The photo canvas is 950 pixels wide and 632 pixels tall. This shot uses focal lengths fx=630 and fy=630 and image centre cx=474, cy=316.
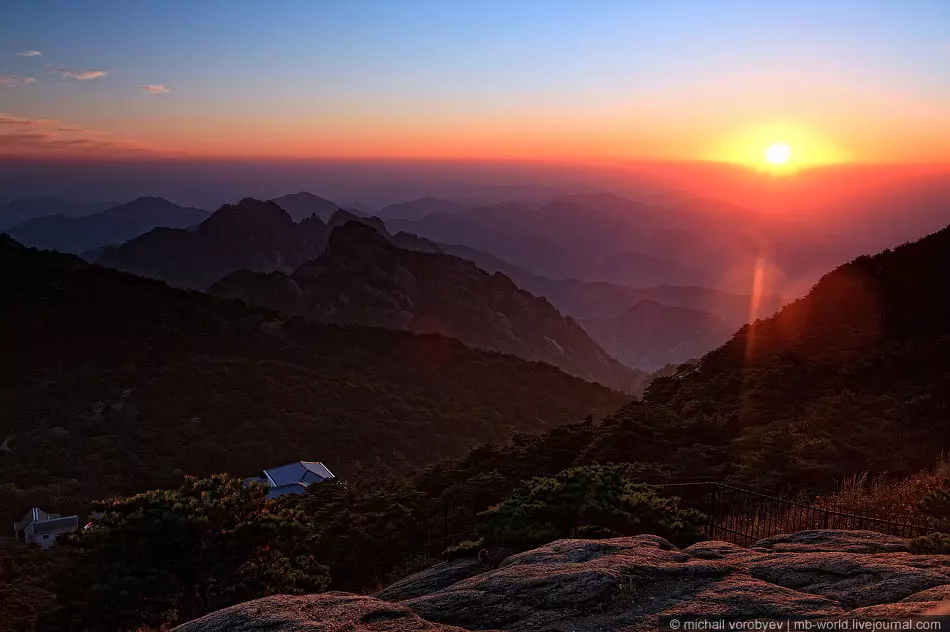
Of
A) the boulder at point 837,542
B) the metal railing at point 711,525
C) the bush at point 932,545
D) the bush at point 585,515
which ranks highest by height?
the bush at point 932,545

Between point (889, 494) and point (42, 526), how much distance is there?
3942cm

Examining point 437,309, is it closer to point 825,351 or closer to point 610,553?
point 825,351

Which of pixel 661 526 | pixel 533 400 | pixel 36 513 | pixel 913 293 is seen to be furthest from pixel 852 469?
pixel 533 400

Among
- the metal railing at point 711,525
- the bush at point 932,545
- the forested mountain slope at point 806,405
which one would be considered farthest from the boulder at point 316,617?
the forested mountain slope at point 806,405

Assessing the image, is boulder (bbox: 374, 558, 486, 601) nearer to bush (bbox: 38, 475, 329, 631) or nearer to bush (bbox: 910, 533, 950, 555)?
bush (bbox: 38, 475, 329, 631)

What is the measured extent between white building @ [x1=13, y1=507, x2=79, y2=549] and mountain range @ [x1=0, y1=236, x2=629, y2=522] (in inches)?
73.0

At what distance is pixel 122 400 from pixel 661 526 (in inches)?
2043

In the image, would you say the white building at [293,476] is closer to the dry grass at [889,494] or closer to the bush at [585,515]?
the bush at [585,515]

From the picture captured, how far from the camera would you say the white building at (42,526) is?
111 feet

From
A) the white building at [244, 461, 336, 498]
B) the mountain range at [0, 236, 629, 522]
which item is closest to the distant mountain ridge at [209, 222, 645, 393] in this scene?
the mountain range at [0, 236, 629, 522]

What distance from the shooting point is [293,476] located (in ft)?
133

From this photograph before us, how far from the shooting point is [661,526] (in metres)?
10.6

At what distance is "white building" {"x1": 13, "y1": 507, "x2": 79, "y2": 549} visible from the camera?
33719 mm

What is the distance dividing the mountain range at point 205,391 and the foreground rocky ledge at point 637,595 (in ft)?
124
